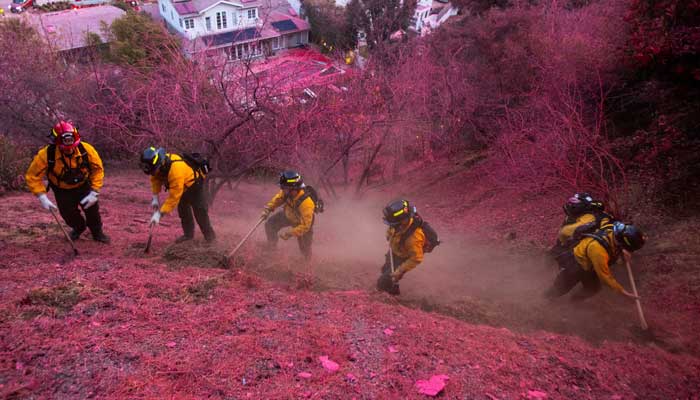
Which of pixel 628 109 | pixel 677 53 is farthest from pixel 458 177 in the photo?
pixel 677 53

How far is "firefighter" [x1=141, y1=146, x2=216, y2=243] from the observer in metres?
5.54

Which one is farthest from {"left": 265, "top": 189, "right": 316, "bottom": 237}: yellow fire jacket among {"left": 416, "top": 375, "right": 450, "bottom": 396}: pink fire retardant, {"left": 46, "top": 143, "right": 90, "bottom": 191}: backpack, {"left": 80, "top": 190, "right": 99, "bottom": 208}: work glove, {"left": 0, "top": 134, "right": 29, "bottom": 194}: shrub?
{"left": 0, "top": 134, "right": 29, "bottom": 194}: shrub

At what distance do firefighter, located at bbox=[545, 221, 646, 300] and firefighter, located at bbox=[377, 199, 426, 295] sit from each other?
192 centimetres

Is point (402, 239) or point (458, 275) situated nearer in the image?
point (402, 239)

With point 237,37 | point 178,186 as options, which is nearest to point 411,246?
point 178,186

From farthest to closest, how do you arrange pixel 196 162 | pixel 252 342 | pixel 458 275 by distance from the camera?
pixel 458 275, pixel 196 162, pixel 252 342

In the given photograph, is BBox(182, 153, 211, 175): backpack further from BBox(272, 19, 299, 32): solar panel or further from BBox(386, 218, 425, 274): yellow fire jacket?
BBox(272, 19, 299, 32): solar panel

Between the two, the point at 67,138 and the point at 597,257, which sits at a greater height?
the point at 67,138

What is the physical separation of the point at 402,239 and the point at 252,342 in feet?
8.23

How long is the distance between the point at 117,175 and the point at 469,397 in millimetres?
12785

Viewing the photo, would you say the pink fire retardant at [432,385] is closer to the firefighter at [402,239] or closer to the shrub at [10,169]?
the firefighter at [402,239]

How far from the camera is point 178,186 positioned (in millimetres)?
5781

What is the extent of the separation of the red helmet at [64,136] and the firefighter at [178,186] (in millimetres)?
865

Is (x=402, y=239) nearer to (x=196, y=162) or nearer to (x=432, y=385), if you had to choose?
(x=432, y=385)
